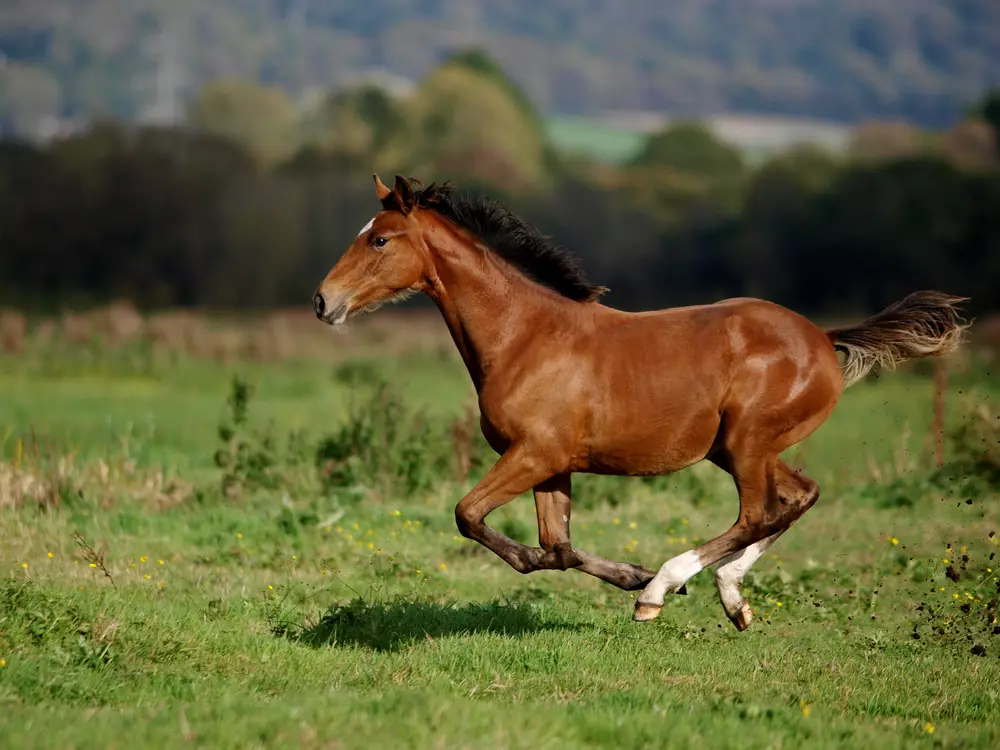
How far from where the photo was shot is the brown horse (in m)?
8.16

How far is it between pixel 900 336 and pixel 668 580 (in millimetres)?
2360

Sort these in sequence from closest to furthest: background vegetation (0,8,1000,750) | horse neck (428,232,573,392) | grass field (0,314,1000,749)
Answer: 1. grass field (0,314,1000,749)
2. background vegetation (0,8,1000,750)
3. horse neck (428,232,573,392)

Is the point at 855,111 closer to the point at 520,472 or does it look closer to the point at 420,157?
the point at 420,157

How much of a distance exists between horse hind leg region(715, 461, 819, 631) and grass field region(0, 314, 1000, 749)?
0.24 metres

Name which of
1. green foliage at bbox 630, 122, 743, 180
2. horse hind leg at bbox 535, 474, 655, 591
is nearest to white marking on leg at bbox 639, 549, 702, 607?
horse hind leg at bbox 535, 474, 655, 591

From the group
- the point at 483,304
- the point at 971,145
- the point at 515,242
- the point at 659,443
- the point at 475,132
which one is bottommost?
the point at 659,443

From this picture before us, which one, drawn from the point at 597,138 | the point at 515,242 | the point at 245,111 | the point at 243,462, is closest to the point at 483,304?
the point at 515,242

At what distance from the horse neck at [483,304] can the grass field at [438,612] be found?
1726mm

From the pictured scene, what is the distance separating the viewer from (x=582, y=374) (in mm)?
8258

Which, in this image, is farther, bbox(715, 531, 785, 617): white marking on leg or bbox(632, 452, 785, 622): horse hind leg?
bbox(715, 531, 785, 617): white marking on leg

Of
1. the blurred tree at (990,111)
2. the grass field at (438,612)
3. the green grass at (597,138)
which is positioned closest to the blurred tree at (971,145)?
the blurred tree at (990,111)

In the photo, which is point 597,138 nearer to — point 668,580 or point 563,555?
point 563,555

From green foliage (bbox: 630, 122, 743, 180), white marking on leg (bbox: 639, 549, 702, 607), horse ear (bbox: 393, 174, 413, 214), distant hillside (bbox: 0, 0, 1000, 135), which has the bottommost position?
white marking on leg (bbox: 639, 549, 702, 607)

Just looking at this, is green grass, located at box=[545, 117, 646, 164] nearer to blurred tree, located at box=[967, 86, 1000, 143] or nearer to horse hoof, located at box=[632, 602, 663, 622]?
blurred tree, located at box=[967, 86, 1000, 143]
